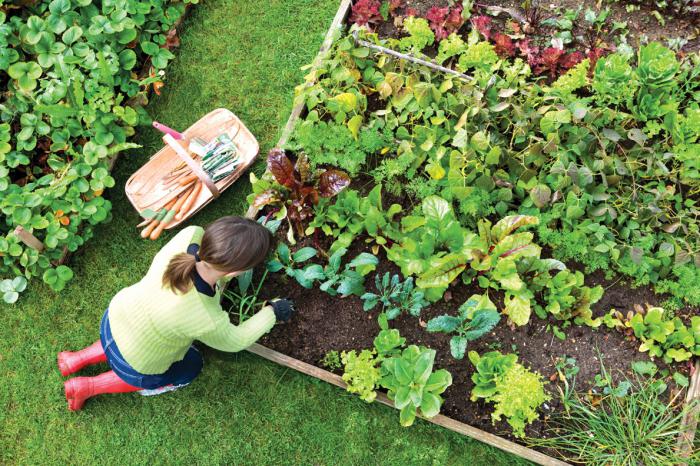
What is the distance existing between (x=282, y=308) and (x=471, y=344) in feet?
3.55

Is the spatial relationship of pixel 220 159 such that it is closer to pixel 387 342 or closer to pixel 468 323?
pixel 387 342

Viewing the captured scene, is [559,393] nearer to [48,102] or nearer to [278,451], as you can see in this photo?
[278,451]

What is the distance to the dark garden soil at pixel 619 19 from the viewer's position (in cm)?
391

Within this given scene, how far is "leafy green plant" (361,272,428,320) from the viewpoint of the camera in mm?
3365

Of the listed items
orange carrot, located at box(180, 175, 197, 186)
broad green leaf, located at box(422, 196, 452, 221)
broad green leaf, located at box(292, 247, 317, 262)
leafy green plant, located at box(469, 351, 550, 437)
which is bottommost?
leafy green plant, located at box(469, 351, 550, 437)

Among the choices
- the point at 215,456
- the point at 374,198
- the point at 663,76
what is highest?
the point at 663,76

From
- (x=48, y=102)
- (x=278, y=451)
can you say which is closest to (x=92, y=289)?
(x=48, y=102)

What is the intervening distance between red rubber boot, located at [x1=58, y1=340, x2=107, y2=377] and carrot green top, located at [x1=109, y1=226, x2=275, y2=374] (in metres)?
0.55

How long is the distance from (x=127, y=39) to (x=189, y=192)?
41.8 inches

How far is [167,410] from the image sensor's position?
3.61m

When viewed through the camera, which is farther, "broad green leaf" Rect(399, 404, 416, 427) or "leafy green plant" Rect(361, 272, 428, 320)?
"leafy green plant" Rect(361, 272, 428, 320)

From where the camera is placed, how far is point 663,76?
3436 mm

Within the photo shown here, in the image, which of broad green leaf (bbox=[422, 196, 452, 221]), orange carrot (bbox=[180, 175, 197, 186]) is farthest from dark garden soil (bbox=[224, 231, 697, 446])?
orange carrot (bbox=[180, 175, 197, 186])

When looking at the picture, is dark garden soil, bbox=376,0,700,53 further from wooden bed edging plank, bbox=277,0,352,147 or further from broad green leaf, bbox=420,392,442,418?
broad green leaf, bbox=420,392,442,418
